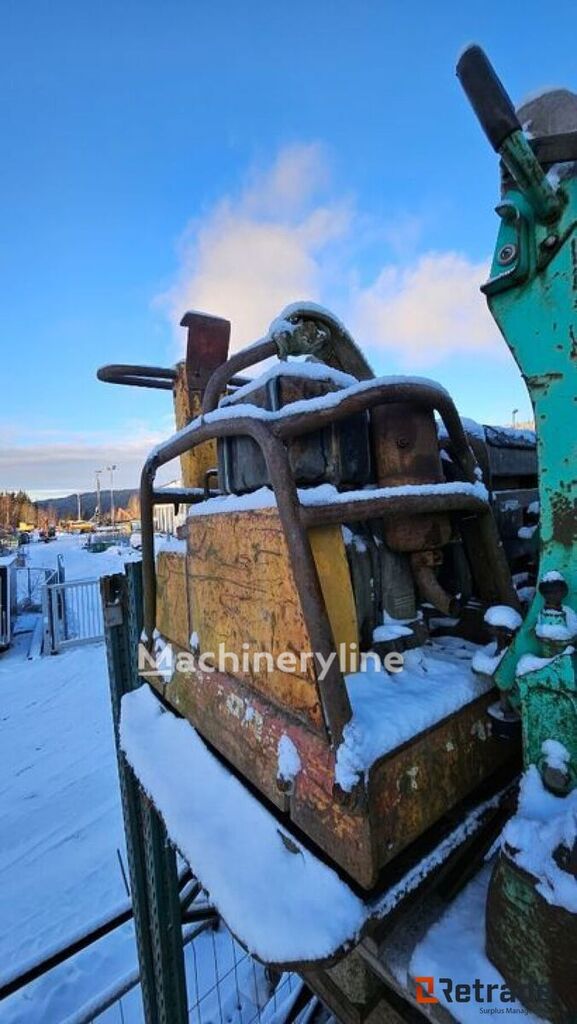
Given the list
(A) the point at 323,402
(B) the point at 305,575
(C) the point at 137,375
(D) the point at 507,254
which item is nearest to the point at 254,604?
(B) the point at 305,575

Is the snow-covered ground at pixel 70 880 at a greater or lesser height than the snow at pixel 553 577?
lesser

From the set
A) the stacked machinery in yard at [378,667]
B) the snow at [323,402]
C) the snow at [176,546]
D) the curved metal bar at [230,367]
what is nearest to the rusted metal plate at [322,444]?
the stacked machinery in yard at [378,667]

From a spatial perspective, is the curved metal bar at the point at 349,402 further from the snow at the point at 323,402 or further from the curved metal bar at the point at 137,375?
the curved metal bar at the point at 137,375

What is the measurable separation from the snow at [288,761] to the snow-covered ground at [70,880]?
6.37 feet

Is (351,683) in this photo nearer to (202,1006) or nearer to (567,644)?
(567,644)

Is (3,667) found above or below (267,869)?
below

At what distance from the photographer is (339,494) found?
1.07 m

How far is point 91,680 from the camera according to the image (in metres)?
7.92

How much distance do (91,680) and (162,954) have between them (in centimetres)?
645

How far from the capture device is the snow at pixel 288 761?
101 cm

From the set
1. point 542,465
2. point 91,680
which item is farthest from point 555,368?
point 91,680

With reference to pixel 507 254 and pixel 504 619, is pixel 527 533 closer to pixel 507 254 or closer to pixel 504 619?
pixel 504 619

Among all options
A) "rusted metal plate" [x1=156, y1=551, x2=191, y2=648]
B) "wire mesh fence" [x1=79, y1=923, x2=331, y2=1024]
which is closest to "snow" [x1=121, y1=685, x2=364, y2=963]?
"rusted metal plate" [x1=156, y1=551, x2=191, y2=648]

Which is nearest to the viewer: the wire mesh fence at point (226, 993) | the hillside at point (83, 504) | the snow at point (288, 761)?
the snow at point (288, 761)
